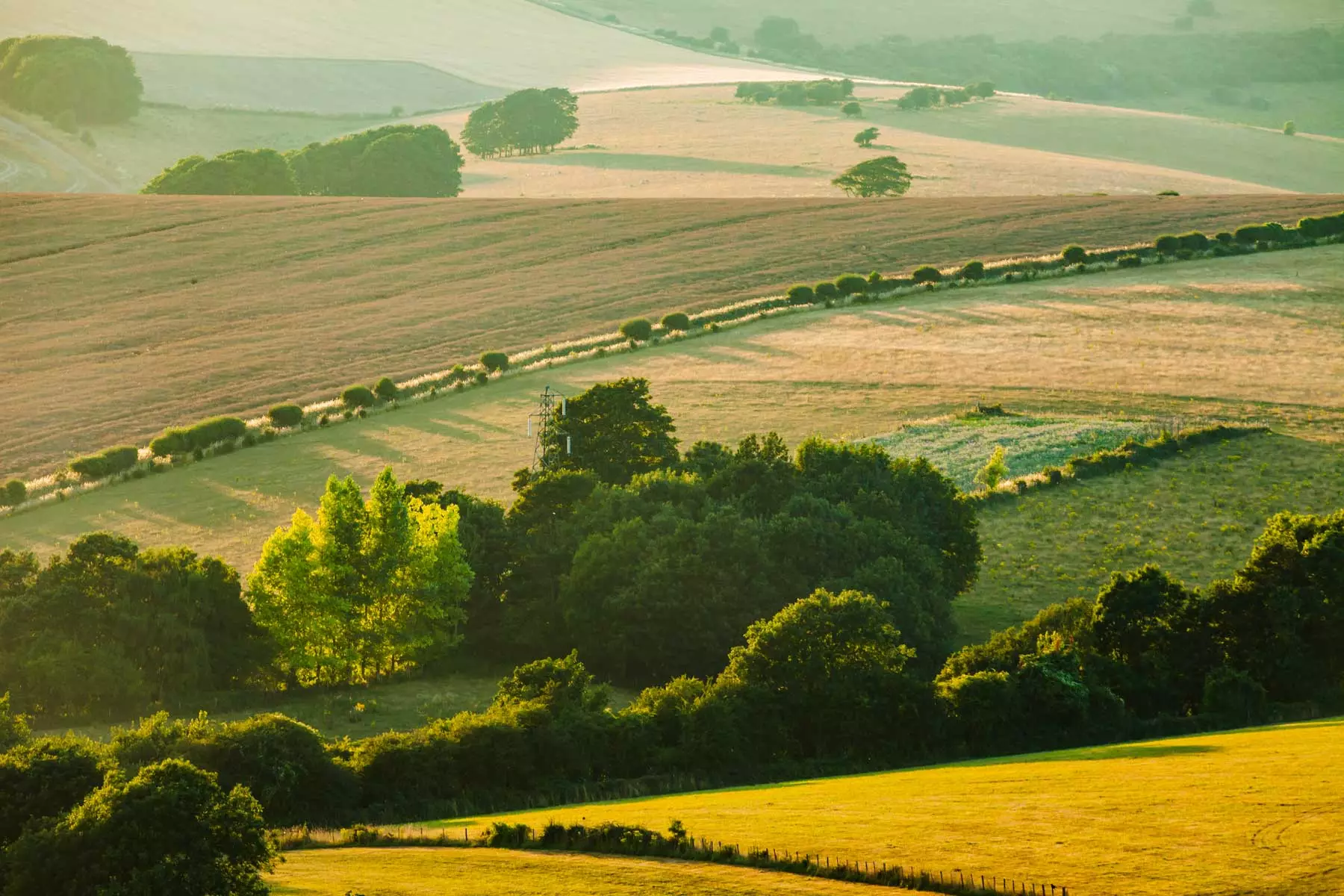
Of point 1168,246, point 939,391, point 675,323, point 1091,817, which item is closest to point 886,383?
point 939,391

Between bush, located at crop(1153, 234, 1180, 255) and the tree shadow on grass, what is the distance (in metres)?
46.9

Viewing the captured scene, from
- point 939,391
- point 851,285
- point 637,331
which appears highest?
point 851,285

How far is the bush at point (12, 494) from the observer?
63.7 metres

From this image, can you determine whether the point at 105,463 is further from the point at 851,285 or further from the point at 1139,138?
the point at 1139,138

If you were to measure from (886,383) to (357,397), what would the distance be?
27663mm

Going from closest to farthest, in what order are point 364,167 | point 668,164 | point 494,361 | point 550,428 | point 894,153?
point 550,428 < point 494,361 < point 364,167 < point 894,153 < point 668,164

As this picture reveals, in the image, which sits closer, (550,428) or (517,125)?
(550,428)

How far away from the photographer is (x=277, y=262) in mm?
108000

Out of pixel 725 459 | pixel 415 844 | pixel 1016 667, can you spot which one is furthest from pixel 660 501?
pixel 415 844

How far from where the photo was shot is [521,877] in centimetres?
2384

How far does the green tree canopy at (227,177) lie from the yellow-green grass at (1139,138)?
62.6 m

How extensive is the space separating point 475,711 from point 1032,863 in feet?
79.3

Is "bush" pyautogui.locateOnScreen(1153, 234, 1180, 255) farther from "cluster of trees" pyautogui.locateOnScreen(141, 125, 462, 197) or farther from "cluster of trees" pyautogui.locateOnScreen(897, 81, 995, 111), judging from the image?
"cluster of trees" pyautogui.locateOnScreen(897, 81, 995, 111)

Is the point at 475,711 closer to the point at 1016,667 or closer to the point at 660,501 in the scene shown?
the point at 660,501
